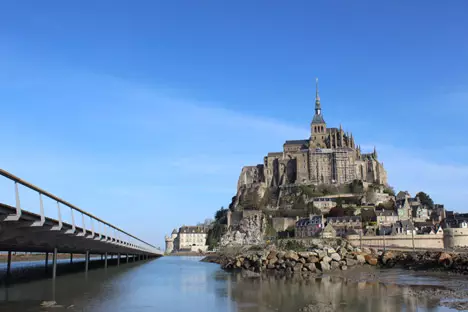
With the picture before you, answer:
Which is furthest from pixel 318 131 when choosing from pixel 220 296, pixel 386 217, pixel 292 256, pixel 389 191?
pixel 220 296

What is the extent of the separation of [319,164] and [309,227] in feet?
94.1

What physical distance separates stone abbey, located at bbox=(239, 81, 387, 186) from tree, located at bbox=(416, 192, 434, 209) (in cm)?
892

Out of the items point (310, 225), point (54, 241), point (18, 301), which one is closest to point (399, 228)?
point (310, 225)

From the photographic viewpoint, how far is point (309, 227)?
244ft

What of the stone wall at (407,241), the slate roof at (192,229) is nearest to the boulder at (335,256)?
the stone wall at (407,241)

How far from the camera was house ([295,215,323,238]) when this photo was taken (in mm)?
72500

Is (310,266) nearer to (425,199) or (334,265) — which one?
(334,265)

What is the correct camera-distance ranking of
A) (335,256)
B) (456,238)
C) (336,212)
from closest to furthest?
1. (335,256)
2. (456,238)
3. (336,212)

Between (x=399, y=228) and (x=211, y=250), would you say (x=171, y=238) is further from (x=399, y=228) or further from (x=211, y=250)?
(x=399, y=228)

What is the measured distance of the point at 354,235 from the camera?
65.2m

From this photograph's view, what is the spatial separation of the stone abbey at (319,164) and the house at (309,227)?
75.0ft

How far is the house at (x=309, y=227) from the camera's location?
72.5 metres

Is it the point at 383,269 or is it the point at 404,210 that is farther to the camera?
the point at 404,210

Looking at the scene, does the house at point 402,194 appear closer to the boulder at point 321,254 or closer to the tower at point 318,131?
the tower at point 318,131
